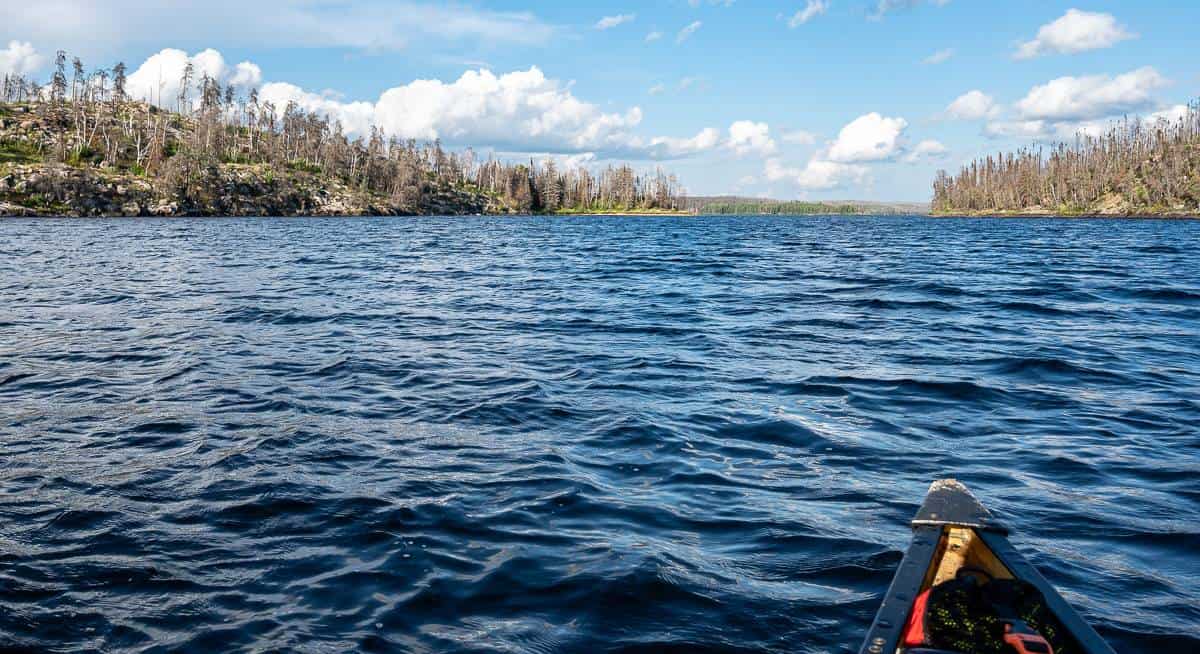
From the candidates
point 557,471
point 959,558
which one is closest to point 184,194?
point 557,471

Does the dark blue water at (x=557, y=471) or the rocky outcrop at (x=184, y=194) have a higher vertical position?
the rocky outcrop at (x=184, y=194)

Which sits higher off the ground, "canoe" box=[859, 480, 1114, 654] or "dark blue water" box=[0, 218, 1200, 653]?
"canoe" box=[859, 480, 1114, 654]

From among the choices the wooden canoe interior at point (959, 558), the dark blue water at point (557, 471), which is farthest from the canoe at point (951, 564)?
the dark blue water at point (557, 471)

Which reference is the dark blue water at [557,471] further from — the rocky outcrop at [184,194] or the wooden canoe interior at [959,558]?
the rocky outcrop at [184,194]

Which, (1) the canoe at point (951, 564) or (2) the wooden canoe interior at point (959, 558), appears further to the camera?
(2) the wooden canoe interior at point (959, 558)

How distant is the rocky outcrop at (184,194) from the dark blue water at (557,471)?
4805 inches

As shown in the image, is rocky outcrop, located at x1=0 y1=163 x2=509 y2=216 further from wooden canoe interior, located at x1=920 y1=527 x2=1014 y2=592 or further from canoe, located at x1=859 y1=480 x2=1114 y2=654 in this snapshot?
wooden canoe interior, located at x1=920 y1=527 x2=1014 y2=592

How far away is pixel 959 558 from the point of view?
5.84 metres

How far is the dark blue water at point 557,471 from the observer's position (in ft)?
19.6

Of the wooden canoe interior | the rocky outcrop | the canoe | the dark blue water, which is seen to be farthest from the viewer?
the rocky outcrop

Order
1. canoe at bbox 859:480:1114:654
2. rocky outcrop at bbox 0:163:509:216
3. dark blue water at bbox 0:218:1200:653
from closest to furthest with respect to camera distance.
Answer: canoe at bbox 859:480:1114:654
dark blue water at bbox 0:218:1200:653
rocky outcrop at bbox 0:163:509:216

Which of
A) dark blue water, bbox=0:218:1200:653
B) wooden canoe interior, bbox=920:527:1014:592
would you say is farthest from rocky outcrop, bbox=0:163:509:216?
wooden canoe interior, bbox=920:527:1014:592

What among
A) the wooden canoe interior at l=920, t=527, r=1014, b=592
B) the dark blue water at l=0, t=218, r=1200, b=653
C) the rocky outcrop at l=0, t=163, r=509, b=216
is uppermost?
the rocky outcrop at l=0, t=163, r=509, b=216

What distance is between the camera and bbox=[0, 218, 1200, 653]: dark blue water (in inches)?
235
